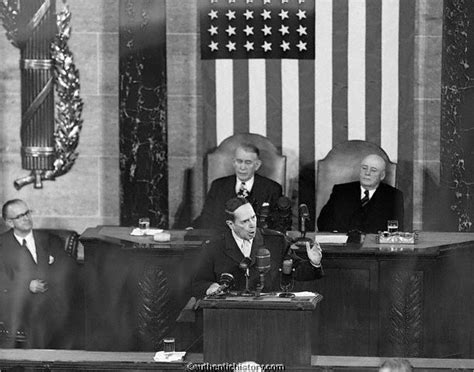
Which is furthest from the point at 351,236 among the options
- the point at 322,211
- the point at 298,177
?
the point at 298,177

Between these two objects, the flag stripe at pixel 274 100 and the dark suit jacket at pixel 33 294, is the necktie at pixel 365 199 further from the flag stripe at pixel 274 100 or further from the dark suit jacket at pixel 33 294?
the dark suit jacket at pixel 33 294

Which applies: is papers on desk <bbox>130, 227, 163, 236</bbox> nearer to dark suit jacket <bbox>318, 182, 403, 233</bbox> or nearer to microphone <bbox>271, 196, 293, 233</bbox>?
microphone <bbox>271, 196, 293, 233</bbox>

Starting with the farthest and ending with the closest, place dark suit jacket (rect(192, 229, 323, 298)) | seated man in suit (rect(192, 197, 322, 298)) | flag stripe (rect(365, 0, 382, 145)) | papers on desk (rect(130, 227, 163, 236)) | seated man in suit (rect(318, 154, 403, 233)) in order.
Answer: flag stripe (rect(365, 0, 382, 145)) → seated man in suit (rect(318, 154, 403, 233)) → papers on desk (rect(130, 227, 163, 236)) → dark suit jacket (rect(192, 229, 323, 298)) → seated man in suit (rect(192, 197, 322, 298))

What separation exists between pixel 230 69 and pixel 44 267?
286cm

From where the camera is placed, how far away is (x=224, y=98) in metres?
13.9

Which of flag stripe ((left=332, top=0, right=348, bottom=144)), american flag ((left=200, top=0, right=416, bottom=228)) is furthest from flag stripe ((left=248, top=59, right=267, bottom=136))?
flag stripe ((left=332, top=0, right=348, bottom=144))

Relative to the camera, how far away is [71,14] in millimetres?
14258

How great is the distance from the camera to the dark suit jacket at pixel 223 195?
499 inches

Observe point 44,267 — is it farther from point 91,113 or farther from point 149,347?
point 91,113

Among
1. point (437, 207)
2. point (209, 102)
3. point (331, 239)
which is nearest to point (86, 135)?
point (209, 102)

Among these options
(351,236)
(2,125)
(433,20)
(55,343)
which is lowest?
(55,343)

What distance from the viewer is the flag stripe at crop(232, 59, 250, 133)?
13.9 m

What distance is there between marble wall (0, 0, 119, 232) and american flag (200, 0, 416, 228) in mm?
1005

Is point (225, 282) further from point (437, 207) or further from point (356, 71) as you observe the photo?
point (437, 207)
